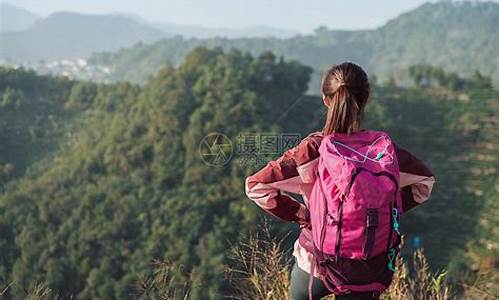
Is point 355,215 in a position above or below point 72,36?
below

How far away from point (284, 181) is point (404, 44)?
138 ft

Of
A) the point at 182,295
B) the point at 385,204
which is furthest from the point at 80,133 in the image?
the point at 385,204

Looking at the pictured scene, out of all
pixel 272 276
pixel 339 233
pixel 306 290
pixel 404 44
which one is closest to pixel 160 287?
pixel 272 276

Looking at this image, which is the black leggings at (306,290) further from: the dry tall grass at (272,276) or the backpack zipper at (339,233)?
the dry tall grass at (272,276)

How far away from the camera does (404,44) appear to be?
41.4 m

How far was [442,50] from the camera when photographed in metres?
41.2

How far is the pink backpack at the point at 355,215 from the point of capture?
113 cm

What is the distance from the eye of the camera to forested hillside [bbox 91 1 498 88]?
32281 mm

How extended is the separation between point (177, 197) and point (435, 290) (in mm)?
13401

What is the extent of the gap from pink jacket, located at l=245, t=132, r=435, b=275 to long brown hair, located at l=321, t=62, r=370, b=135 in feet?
0.14

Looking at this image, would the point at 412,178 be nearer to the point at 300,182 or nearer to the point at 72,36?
the point at 300,182

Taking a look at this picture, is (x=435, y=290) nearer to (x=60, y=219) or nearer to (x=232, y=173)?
(x=60, y=219)

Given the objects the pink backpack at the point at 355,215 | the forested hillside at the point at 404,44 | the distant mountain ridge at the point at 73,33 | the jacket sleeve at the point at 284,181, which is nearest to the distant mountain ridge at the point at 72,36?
the distant mountain ridge at the point at 73,33

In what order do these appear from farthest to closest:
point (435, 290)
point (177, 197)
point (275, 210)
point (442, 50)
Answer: point (442, 50), point (177, 197), point (435, 290), point (275, 210)
